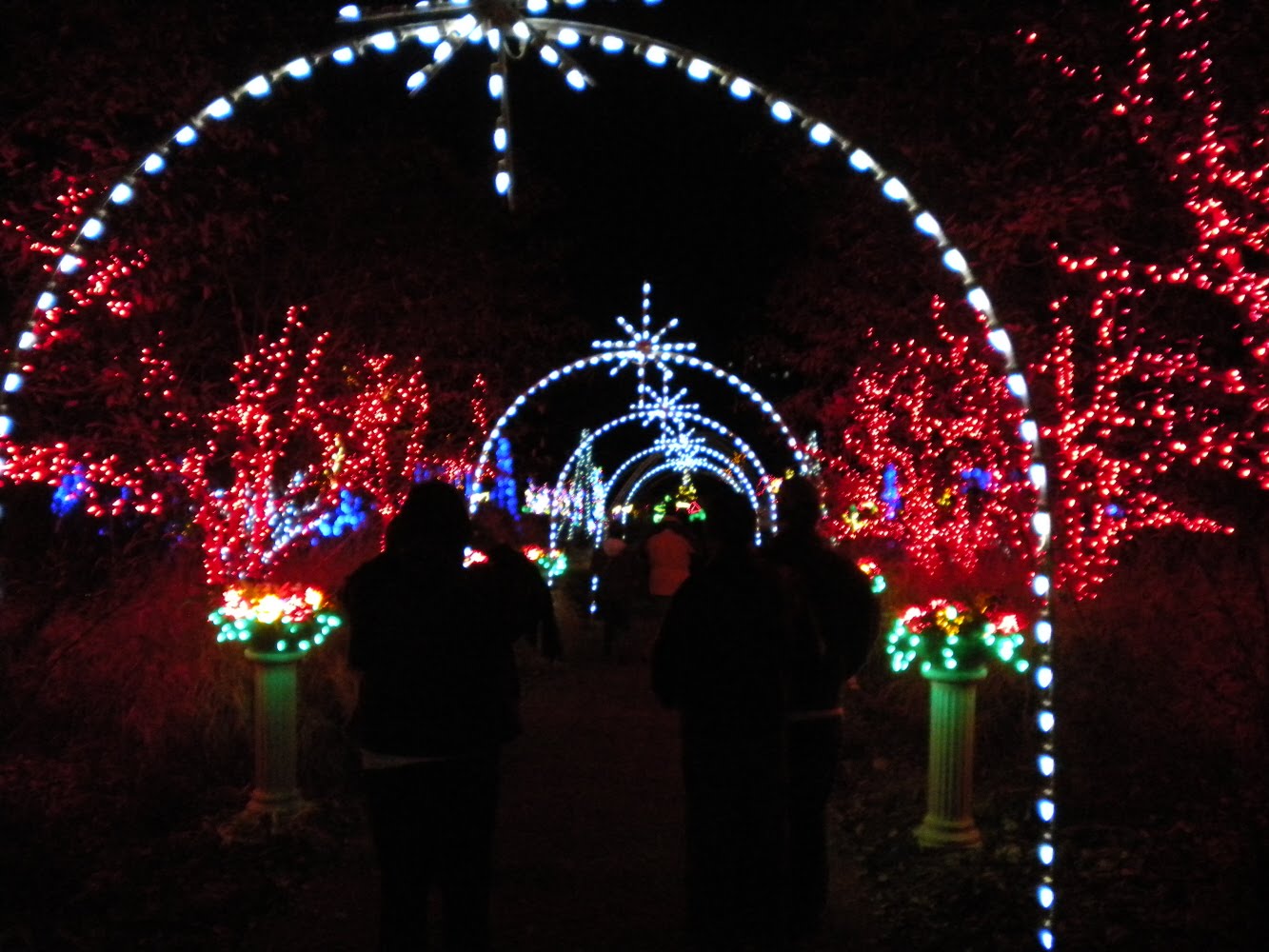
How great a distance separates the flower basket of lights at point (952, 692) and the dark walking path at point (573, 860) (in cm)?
141

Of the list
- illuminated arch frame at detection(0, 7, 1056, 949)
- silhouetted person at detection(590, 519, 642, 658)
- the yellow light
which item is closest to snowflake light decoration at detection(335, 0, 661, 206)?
illuminated arch frame at detection(0, 7, 1056, 949)

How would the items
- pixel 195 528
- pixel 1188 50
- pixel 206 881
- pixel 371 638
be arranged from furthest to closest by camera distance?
pixel 195 528, pixel 1188 50, pixel 206 881, pixel 371 638

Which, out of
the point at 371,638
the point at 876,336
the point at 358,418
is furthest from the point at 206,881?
the point at 876,336

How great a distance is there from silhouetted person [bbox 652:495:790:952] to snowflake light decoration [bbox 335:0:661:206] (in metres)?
2.21

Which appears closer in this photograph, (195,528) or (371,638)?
(371,638)

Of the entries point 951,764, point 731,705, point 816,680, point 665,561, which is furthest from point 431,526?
point 665,561

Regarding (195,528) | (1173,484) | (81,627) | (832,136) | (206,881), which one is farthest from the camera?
(195,528)

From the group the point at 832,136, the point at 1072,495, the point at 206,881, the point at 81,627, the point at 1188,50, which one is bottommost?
the point at 206,881

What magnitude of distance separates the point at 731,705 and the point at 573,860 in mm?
2578

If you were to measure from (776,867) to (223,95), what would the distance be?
13.6 feet

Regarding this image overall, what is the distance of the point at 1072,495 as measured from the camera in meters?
12.2

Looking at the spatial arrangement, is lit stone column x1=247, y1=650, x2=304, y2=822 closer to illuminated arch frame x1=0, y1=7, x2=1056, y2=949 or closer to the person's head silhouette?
illuminated arch frame x1=0, y1=7, x2=1056, y2=949

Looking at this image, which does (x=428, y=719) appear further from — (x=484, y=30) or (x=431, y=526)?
(x=484, y=30)

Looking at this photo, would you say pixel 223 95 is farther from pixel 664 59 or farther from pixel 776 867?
pixel 776 867
